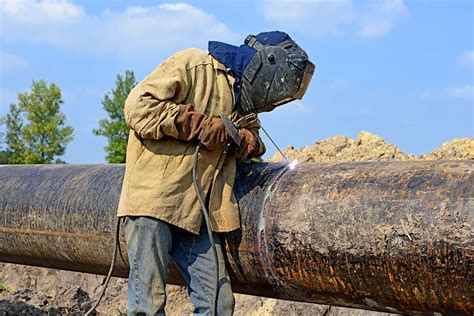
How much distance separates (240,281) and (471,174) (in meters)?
1.26

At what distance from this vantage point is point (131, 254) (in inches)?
129

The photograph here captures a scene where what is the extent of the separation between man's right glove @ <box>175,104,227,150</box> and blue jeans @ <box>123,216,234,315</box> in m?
0.41

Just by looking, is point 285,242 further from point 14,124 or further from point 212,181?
point 14,124

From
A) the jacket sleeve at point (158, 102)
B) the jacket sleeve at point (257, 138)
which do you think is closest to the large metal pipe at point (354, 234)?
the jacket sleeve at point (257, 138)

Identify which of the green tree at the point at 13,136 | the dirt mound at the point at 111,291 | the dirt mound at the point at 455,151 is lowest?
the dirt mound at the point at 111,291

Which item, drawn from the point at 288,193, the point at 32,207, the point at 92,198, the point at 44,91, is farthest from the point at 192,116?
the point at 44,91

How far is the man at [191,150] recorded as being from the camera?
318 centimetres

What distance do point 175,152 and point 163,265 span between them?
52 centimetres

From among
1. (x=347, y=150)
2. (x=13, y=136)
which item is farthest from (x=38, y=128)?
(x=347, y=150)

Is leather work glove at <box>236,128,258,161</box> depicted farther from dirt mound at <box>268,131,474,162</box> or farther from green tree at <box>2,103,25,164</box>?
green tree at <box>2,103,25,164</box>

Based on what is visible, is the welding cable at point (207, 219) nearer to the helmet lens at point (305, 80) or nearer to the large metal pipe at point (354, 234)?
the large metal pipe at point (354, 234)

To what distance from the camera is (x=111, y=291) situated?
725cm

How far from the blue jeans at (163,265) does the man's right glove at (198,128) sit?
41cm

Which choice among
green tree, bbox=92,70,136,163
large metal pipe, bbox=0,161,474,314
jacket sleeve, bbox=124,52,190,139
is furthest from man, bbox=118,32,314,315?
green tree, bbox=92,70,136,163
